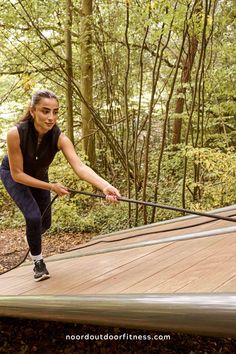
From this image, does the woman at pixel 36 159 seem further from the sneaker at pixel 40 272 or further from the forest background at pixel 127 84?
the forest background at pixel 127 84

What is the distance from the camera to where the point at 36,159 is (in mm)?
2850

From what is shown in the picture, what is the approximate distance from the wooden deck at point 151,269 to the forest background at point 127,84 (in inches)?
131

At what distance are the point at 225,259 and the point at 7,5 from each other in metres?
8.12

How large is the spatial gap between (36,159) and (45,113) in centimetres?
40

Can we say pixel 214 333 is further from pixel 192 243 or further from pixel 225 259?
pixel 192 243

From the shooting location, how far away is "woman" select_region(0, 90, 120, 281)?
8.75 feet

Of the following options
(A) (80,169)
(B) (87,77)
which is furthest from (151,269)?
(B) (87,77)

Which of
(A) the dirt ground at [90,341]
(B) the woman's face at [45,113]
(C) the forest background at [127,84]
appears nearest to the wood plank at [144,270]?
(A) the dirt ground at [90,341]

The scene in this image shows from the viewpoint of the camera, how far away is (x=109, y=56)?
34.7 ft

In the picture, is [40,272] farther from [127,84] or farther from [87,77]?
[87,77]

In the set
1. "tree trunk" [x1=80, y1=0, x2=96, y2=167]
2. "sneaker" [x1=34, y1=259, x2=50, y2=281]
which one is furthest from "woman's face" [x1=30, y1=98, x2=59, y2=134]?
"tree trunk" [x1=80, y1=0, x2=96, y2=167]

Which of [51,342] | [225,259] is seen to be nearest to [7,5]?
[51,342]

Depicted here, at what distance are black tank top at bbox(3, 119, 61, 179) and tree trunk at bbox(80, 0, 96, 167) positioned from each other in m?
6.01

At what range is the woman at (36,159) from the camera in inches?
105
